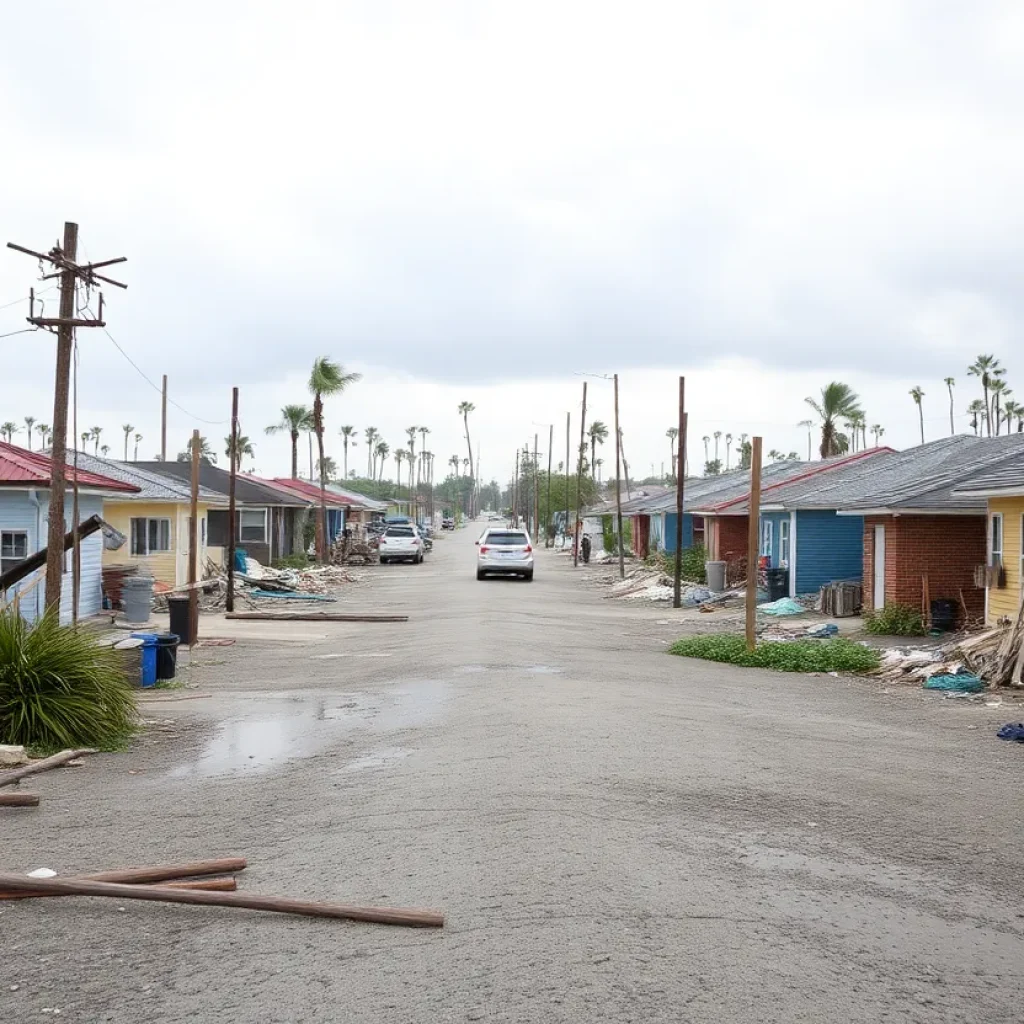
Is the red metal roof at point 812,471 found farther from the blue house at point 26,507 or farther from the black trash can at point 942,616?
the blue house at point 26,507

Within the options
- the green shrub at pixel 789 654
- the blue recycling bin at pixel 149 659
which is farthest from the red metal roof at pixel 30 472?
the green shrub at pixel 789 654

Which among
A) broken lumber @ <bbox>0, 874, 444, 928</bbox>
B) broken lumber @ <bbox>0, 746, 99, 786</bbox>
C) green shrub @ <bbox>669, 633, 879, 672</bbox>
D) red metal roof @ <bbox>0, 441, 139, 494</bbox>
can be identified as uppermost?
red metal roof @ <bbox>0, 441, 139, 494</bbox>

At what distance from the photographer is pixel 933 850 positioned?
Answer: 723 centimetres

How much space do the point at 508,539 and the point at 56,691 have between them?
29392mm

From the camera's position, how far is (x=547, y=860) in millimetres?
6418

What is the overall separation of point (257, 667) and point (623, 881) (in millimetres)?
12798

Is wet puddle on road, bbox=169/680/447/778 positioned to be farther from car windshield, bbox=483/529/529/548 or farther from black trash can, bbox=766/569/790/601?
car windshield, bbox=483/529/529/548

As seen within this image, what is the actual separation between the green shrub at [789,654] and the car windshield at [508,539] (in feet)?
67.0

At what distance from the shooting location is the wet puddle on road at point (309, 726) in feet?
33.0

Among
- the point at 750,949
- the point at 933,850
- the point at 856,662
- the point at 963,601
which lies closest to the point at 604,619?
the point at 963,601

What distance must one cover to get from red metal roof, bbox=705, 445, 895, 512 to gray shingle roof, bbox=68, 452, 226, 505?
50.6 ft

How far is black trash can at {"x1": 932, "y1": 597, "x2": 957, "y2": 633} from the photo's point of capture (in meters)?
22.9

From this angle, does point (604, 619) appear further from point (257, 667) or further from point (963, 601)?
point (257, 667)

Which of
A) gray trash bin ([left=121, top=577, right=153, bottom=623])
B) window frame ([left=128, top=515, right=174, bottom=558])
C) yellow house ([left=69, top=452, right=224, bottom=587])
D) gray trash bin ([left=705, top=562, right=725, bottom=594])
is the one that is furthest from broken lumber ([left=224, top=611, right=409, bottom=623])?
gray trash bin ([left=705, top=562, right=725, bottom=594])
